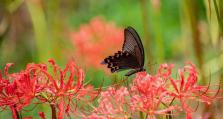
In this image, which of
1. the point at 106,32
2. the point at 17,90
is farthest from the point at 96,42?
the point at 17,90

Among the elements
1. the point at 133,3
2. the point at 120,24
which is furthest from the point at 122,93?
the point at 133,3

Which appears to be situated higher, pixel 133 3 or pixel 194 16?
pixel 133 3

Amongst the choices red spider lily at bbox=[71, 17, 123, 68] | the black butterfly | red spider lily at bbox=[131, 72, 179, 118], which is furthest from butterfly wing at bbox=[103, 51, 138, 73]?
red spider lily at bbox=[71, 17, 123, 68]

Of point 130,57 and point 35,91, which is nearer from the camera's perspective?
point 35,91

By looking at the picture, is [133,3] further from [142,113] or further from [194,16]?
[142,113]

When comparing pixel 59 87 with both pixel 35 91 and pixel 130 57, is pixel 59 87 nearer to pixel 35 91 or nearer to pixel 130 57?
pixel 35 91

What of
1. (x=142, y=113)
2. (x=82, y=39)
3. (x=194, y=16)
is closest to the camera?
(x=142, y=113)

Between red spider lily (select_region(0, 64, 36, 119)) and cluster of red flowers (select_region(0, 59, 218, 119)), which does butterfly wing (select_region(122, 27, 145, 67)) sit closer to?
cluster of red flowers (select_region(0, 59, 218, 119))
